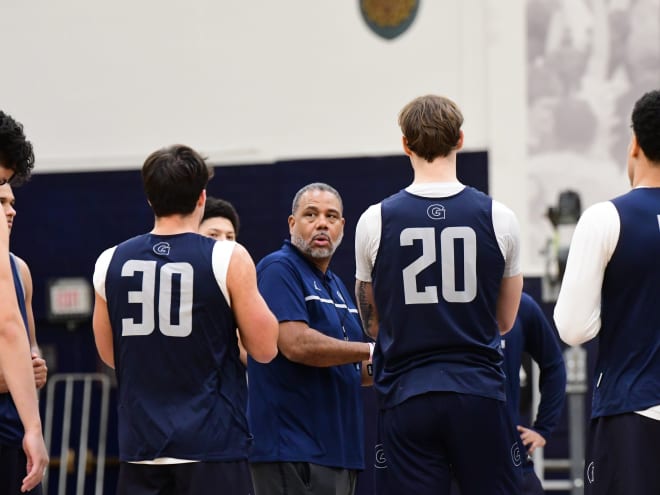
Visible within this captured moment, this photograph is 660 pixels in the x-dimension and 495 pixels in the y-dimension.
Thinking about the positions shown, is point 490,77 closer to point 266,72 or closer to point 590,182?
point 590,182

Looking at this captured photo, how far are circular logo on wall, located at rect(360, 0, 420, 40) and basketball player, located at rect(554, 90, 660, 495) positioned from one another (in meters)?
6.67

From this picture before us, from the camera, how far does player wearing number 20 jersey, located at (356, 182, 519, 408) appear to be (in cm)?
360

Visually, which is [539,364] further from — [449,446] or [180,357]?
[180,357]

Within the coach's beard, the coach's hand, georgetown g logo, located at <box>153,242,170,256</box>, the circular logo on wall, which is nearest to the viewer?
georgetown g logo, located at <box>153,242,170,256</box>

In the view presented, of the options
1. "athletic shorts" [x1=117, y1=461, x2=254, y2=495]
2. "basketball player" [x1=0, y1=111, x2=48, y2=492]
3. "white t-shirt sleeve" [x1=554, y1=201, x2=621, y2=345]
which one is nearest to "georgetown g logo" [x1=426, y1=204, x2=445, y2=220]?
"white t-shirt sleeve" [x1=554, y1=201, x2=621, y2=345]

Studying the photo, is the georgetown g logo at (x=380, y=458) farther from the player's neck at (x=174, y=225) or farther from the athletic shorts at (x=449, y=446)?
the player's neck at (x=174, y=225)

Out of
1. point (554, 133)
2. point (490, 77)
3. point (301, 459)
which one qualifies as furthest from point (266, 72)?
point (301, 459)

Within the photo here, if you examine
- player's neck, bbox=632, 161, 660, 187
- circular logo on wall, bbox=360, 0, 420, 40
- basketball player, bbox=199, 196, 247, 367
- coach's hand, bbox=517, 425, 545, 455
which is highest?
circular logo on wall, bbox=360, 0, 420, 40

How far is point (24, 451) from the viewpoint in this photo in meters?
3.43

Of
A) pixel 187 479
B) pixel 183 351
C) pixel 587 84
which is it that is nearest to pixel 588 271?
pixel 183 351

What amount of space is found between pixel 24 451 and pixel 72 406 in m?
6.59

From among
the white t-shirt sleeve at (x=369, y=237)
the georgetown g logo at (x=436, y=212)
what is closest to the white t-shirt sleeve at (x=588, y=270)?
the georgetown g logo at (x=436, y=212)

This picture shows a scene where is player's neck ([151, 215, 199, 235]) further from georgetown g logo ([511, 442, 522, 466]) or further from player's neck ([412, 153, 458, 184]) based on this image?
georgetown g logo ([511, 442, 522, 466])

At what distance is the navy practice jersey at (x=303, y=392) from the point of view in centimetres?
451
